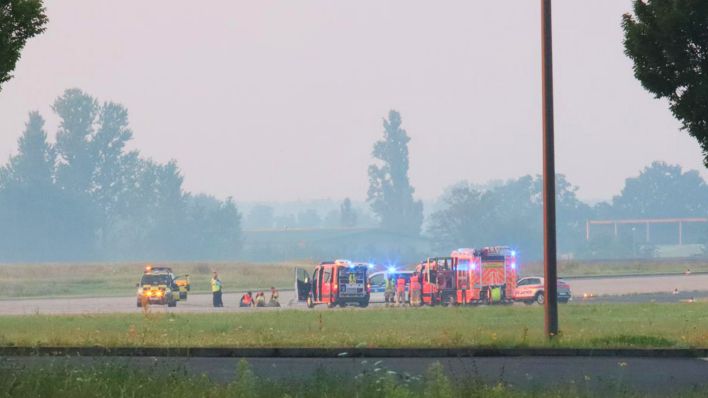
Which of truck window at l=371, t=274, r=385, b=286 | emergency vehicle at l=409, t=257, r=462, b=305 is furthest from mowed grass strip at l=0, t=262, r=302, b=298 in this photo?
emergency vehicle at l=409, t=257, r=462, b=305

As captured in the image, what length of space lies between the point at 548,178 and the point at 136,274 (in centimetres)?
10370

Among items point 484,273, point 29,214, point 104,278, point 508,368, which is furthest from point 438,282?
point 29,214

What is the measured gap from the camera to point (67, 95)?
614ft

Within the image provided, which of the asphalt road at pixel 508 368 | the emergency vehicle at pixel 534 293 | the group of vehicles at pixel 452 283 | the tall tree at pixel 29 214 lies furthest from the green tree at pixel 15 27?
the tall tree at pixel 29 214

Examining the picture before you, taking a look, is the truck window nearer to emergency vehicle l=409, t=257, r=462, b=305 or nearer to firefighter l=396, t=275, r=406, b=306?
firefighter l=396, t=275, r=406, b=306

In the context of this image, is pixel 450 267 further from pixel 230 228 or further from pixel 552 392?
pixel 230 228

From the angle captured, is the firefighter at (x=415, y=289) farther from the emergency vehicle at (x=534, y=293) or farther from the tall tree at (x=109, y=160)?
the tall tree at (x=109, y=160)

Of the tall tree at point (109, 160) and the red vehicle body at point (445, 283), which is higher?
the tall tree at point (109, 160)

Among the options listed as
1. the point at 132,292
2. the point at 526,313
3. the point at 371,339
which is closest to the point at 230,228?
the point at 132,292

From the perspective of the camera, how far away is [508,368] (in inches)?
803

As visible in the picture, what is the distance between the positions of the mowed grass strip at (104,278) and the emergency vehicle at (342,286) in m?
33.4

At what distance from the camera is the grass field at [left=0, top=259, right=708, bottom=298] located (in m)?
102

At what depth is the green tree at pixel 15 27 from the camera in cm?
1825

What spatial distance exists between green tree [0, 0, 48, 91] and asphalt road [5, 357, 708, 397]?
4.09 meters
